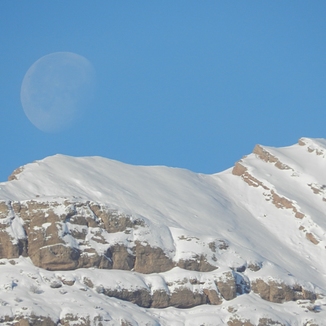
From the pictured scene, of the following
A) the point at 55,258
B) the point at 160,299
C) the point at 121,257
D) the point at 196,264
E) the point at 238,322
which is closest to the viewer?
the point at 238,322

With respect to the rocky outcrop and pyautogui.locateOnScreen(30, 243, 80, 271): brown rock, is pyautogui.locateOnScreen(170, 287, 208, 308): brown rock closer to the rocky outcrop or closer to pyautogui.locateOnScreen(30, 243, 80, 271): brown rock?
the rocky outcrop

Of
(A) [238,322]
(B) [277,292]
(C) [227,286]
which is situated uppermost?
(C) [227,286]

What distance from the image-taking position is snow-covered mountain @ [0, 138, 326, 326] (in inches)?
2714

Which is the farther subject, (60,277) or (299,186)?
(299,186)

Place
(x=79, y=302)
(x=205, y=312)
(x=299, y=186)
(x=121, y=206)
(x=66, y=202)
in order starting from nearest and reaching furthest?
1. (x=79, y=302)
2. (x=205, y=312)
3. (x=66, y=202)
4. (x=121, y=206)
5. (x=299, y=186)

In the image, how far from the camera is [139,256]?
76.1 m

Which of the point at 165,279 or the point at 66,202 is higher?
the point at 66,202

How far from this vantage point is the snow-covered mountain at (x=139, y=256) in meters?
68.9

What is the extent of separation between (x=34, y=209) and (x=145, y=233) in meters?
9.91

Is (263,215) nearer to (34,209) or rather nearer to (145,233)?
(145,233)

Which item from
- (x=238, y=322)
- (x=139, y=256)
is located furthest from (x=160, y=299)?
(x=238, y=322)

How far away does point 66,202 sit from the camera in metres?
77.1

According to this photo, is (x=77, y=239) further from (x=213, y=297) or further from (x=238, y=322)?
(x=238, y=322)

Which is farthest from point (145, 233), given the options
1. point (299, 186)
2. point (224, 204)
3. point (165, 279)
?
point (299, 186)
